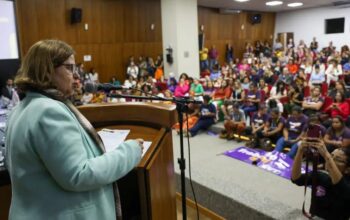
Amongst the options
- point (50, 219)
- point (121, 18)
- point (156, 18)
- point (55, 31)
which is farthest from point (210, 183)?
point (156, 18)

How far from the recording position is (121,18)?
1100 centimetres

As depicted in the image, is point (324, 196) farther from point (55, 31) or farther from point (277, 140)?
point (55, 31)

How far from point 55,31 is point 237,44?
8802 mm

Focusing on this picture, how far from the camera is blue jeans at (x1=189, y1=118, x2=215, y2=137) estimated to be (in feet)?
19.6

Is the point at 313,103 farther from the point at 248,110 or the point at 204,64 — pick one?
the point at 204,64

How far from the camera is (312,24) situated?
49.5 feet

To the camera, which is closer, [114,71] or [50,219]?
[50,219]

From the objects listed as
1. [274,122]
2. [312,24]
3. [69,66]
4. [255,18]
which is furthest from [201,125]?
[312,24]

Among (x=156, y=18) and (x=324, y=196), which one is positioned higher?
(x=156, y=18)

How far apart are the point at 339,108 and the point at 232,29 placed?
1076 cm

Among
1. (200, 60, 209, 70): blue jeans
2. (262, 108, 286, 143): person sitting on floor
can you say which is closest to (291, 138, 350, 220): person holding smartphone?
(262, 108, 286, 143): person sitting on floor

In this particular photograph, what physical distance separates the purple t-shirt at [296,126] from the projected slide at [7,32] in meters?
6.19

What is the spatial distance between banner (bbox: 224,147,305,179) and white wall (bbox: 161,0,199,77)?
5.13 m

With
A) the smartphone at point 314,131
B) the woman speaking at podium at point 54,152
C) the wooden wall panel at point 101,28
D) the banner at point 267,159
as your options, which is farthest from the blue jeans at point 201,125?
the wooden wall panel at point 101,28
